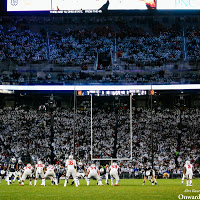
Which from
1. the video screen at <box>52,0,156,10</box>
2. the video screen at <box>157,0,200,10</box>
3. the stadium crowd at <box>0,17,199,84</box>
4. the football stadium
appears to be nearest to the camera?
the football stadium

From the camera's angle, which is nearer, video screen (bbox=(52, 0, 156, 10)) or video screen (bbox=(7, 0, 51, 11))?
video screen (bbox=(52, 0, 156, 10))

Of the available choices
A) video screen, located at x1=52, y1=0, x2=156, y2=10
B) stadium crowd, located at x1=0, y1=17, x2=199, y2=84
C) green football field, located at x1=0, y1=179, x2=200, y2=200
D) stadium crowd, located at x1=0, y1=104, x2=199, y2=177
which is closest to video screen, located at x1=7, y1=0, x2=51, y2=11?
video screen, located at x1=52, y1=0, x2=156, y2=10

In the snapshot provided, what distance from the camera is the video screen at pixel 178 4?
49.2 meters

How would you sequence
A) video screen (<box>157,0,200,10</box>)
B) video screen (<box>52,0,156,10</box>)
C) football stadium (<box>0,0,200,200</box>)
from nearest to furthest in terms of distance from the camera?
football stadium (<box>0,0,200,200</box>) → video screen (<box>52,0,156,10</box>) → video screen (<box>157,0,200,10</box>)

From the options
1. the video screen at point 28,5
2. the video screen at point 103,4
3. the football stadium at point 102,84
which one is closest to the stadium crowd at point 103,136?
the football stadium at point 102,84

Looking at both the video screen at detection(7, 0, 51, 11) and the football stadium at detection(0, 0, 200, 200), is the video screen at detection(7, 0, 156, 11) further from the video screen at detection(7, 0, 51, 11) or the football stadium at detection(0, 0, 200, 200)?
the football stadium at detection(0, 0, 200, 200)

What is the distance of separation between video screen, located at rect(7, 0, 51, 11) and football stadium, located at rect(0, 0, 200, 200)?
0.10 metres

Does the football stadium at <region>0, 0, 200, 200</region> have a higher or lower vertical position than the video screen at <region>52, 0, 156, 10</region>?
lower

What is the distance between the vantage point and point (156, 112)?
1708 inches

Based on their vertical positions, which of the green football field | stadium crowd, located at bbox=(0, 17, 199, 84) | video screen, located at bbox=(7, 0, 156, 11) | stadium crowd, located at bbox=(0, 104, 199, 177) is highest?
video screen, located at bbox=(7, 0, 156, 11)

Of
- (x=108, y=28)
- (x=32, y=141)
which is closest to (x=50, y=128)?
(x=32, y=141)

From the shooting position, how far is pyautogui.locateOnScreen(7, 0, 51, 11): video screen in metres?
49.3

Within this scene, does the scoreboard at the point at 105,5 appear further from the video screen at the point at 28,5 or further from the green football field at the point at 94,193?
the green football field at the point at 94,193

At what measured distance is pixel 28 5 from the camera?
4959 cm
